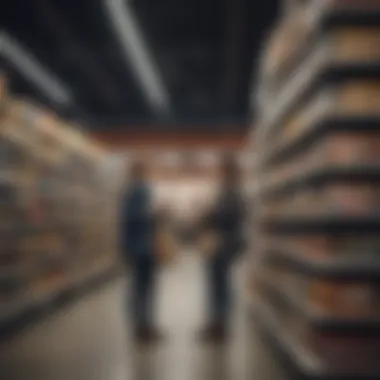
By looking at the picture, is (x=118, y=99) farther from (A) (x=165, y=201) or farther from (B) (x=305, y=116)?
(B) (x=305, y=116)

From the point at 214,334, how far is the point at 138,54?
6.18m

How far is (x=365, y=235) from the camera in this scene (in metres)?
4.29

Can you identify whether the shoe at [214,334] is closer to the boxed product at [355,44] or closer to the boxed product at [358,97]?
the boxed product at [358,97]

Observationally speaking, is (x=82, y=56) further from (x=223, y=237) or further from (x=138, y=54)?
(x=223, y=237)

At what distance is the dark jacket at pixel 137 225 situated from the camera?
6691mm

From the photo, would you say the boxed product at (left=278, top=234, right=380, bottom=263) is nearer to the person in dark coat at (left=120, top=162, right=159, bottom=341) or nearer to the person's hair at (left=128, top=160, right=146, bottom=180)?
the person in dark coat at (left=120, top=162, right=159, bottom=341)

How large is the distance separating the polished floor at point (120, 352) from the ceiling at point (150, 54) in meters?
2.23

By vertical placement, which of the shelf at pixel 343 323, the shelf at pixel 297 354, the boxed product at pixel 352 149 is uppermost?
the boxed product at pixel 352 149

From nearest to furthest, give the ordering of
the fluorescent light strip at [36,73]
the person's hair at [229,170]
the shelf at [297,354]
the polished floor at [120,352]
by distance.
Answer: the shelf at [297,354]
the polished floor at [120,352]
the person's hair at [229,170]
the fluorescent light strip at [36,73]

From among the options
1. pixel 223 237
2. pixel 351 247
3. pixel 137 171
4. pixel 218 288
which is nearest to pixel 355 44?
pixel 351 247

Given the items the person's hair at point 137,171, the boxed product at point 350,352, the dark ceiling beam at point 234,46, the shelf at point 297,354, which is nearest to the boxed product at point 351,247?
the boxed product at point 350,352

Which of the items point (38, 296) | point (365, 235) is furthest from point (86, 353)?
point (365, 235)

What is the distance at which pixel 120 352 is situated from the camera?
588 cm

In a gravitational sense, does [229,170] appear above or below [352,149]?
above
